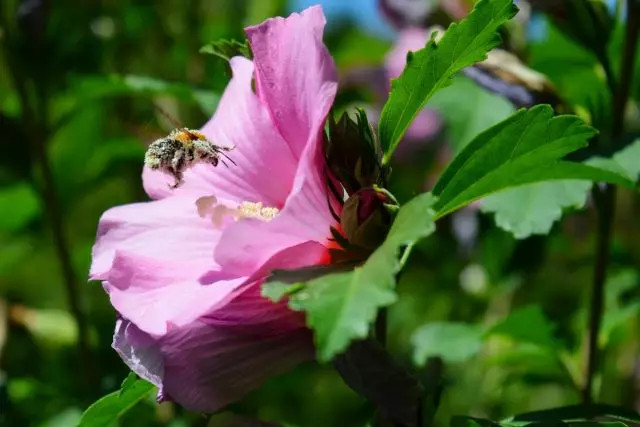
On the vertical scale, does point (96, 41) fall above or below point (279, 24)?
above

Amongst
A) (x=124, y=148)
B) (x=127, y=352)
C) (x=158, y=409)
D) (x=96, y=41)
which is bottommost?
(x=158, y=409)

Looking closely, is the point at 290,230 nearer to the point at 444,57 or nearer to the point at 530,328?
the point at 444,57

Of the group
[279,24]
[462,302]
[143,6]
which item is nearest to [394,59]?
[462,302]

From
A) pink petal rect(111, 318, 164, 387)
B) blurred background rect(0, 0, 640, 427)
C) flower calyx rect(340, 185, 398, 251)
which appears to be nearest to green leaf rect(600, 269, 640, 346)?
blurred background rect(0, 0, 640, 427)

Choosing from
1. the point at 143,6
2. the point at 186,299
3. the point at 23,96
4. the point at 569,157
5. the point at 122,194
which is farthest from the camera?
the point at 122,194

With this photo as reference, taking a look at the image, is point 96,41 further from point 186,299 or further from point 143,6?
point 186,299

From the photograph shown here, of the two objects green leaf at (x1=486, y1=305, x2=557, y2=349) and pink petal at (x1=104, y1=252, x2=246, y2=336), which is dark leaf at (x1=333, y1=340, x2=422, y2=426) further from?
green leaf at (x1=486, y1=305, x2=557, y2=349)

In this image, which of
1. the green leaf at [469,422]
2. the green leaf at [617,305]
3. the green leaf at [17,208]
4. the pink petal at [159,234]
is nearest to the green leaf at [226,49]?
the pink petal at [159,234]
